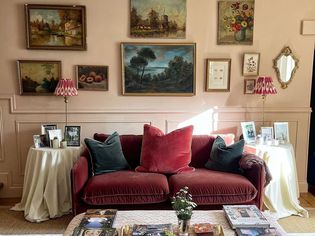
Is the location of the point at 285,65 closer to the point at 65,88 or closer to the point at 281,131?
the point at 281,131

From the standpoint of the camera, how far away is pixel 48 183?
10.1 ft

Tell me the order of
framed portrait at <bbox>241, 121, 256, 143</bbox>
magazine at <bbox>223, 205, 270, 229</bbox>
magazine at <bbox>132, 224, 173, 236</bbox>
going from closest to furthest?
magazine at <bbox>132, 224, 173, 236</bbox>, magazine at <bbox>223, 205, 270, 229</bbox>, framed portrait at <bbox>241, 121, 256, 143</bbox>

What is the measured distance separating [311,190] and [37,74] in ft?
12.0

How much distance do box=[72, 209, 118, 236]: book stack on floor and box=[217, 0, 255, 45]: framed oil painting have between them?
240 centimetres

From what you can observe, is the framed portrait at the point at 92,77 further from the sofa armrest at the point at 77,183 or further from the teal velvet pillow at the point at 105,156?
the sofa armrest at the point at 77,183

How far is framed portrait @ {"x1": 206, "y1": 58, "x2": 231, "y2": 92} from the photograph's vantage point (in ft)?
11.8

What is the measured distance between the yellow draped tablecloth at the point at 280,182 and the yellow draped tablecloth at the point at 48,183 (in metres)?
2.00

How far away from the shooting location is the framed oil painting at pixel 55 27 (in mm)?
3408

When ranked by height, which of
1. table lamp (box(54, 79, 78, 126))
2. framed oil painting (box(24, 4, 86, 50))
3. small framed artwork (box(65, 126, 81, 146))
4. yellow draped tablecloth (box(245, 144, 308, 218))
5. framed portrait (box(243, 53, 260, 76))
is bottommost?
yellow draped tablecloth (box(245, 144, 308, 218))

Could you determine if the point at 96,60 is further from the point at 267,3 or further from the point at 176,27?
the point at 267,3

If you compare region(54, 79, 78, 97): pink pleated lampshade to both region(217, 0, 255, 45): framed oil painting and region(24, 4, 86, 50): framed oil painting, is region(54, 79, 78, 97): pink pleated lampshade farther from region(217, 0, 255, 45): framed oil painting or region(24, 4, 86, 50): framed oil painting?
region(217, 0, 255, 45): framed oil painting


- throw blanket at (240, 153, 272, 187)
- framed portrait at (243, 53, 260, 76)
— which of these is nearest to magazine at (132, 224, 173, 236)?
throw blanket at (240, 153, 272, 187)

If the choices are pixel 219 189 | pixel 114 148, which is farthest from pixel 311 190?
pixel 114 148

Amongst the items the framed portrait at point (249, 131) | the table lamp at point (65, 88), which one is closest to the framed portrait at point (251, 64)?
the framed portrait at point (249, 131)
